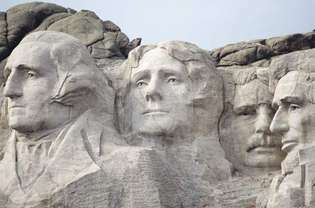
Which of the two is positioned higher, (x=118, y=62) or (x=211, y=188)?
(x=118, y=62)

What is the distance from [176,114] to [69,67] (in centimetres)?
123

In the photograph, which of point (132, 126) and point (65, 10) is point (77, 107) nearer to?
point (132, 126)

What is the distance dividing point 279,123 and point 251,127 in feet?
1.93

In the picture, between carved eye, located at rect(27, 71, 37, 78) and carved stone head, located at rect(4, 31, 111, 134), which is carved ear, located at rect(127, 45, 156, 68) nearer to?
carved stone head, located at rect(4, 31, 111, 134)

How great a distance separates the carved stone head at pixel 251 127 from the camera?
1330cm

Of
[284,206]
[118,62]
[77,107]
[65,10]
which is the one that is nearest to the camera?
[284,206]

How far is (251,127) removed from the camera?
13461 mm

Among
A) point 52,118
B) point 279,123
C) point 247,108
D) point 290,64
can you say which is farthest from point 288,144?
point 52,118

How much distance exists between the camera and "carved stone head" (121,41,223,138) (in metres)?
13.3

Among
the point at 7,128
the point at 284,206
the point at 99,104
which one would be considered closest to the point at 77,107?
the point at 99,104

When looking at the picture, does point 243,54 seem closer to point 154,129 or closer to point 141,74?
point 141,74

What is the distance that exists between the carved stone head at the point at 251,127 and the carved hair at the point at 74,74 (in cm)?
133

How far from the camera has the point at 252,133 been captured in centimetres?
1342

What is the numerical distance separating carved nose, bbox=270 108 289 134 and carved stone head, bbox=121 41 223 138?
0.77 m
